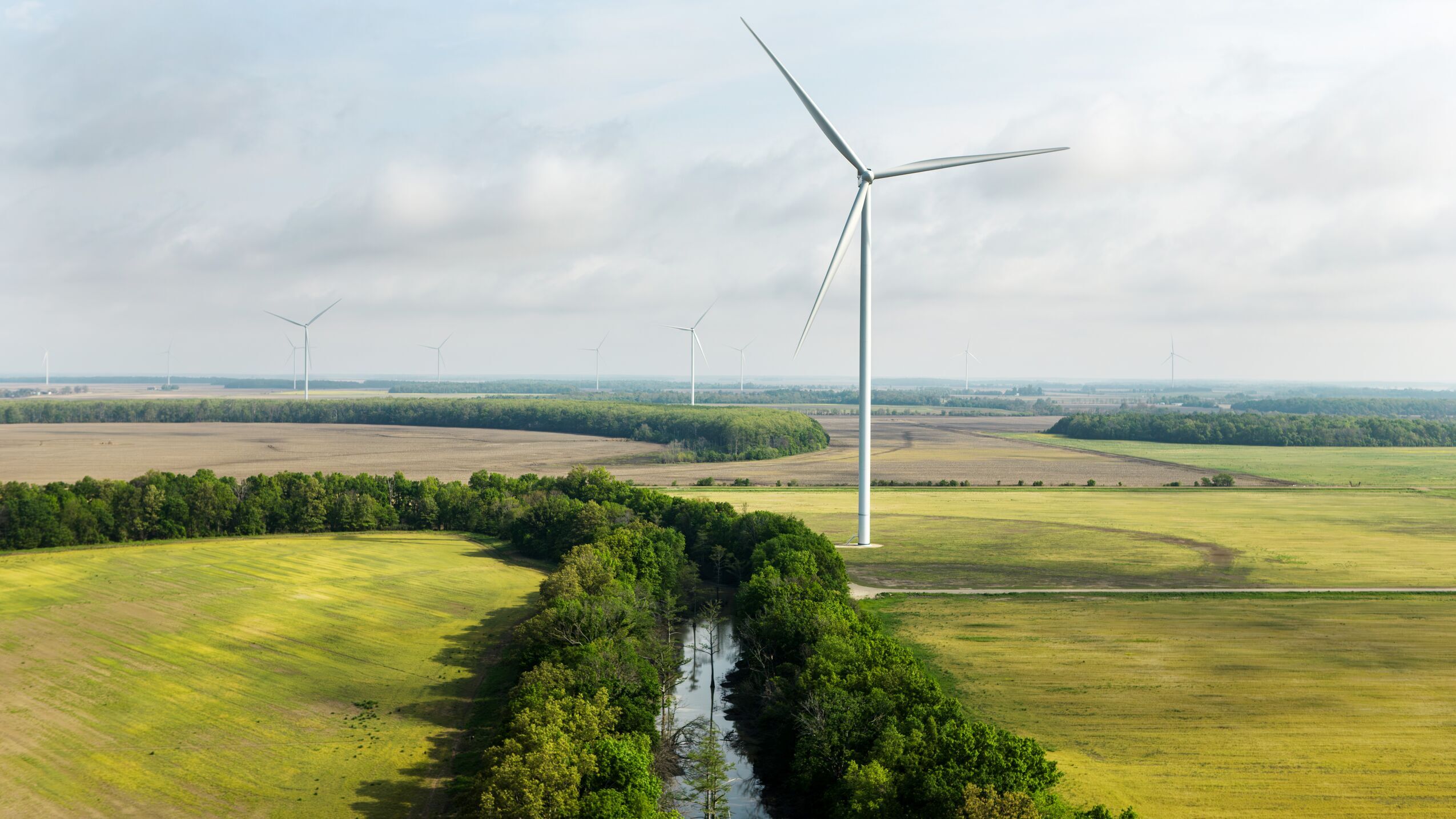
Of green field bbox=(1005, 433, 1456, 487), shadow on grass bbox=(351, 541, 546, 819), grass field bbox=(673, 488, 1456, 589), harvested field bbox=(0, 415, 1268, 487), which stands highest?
green field bbox=(1005, 433, 1456, 487)

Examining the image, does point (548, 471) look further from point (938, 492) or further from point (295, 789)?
point (295, 789)

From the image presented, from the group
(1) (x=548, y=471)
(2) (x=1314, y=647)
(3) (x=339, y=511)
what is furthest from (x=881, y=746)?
(1) (x=548, y=471)

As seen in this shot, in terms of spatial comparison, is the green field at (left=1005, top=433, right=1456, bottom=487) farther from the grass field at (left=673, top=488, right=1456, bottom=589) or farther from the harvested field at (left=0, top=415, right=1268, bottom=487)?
the grass field at (left=673, top=488, right=1456, bottom=589)

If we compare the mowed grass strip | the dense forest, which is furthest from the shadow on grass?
the mowed grass strip

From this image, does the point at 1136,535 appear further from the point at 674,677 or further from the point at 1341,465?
the point at 1341,465

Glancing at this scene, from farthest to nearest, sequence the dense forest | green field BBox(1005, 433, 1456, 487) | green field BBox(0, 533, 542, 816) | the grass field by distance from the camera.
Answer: green field BBox(1005, 433, 1456, 487) < the grass field < green field BBox(0, 533, 542, 816) < the dense forest

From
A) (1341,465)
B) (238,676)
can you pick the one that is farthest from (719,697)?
(1341,465)
